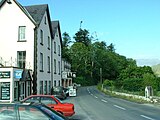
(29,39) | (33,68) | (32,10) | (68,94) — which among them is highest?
(32,10)

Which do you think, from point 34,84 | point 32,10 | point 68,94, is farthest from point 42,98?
point 68,94

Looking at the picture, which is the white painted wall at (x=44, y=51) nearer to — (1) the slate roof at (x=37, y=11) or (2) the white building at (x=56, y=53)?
(1) the slate roof at (x=37, y=11)

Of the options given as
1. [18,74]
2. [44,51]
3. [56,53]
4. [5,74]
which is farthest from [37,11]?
[5,74]

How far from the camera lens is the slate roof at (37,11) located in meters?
36.0

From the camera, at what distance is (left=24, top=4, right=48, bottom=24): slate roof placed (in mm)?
35978

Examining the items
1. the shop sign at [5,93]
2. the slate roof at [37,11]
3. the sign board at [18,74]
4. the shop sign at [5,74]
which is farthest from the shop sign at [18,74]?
the slate roof at [37,11]

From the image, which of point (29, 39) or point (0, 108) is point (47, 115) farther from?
point (29, 39)

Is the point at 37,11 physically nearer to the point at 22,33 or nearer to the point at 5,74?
the point at 22,33

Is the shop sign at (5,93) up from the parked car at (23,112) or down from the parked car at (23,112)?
down

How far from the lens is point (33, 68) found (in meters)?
33.7

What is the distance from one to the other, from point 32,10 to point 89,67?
72458mm

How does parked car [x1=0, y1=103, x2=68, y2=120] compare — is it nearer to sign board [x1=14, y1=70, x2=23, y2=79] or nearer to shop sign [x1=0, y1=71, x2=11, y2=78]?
shop sign [x1=0, y1=71, x2=11, y2=78]

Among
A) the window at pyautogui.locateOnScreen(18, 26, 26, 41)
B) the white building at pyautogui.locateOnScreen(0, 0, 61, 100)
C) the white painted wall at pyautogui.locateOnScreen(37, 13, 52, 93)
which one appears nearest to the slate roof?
the white building at pyautogui.locateOnScreen(0, 0, 61, 100)

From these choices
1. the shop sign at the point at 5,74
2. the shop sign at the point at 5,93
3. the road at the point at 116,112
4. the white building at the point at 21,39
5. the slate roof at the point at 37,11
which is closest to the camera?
the road at the point at 116,112
